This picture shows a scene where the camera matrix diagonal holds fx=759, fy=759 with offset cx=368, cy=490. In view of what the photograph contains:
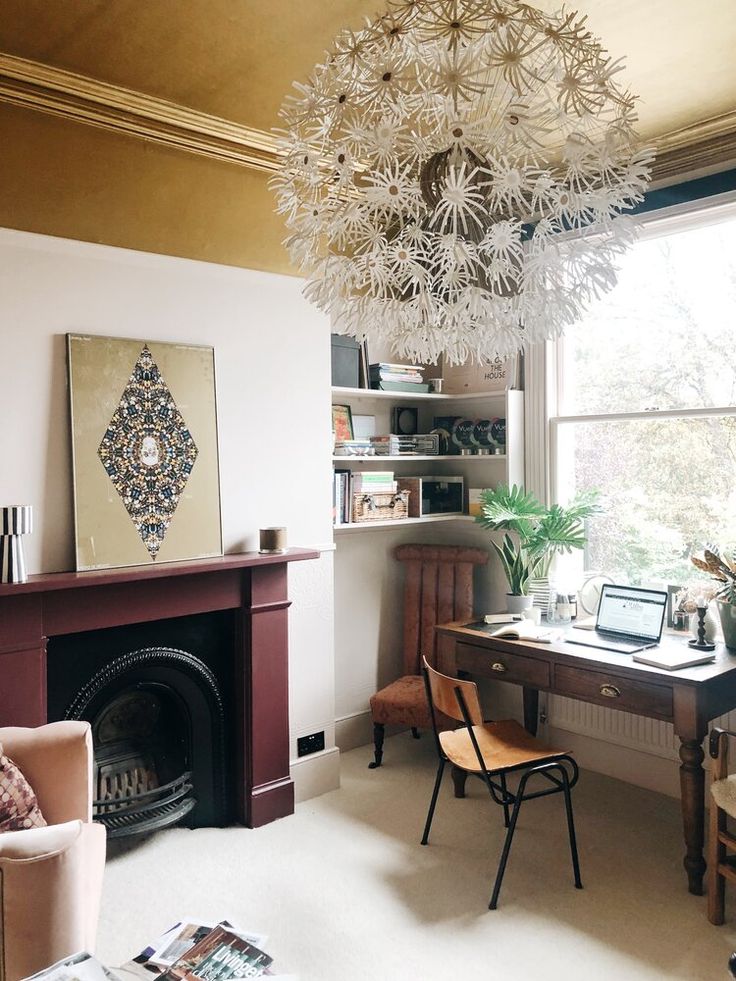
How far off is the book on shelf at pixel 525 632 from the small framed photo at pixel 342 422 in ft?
4.08

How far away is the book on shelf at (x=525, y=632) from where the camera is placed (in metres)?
3.23

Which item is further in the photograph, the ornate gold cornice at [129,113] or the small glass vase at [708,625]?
the small glass vase at [708,625]

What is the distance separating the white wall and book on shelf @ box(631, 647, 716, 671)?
1427mm

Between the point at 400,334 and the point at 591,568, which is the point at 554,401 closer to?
the point at 591,568

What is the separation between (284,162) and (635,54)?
4.86 ft

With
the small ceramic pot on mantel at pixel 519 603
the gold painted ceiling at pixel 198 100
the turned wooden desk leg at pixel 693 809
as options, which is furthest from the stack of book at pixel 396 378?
the turned wooden desk leg at pixel 693 809

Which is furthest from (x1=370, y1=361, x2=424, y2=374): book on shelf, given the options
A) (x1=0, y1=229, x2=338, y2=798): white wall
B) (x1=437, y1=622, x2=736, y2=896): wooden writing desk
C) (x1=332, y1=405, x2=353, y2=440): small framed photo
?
(x1=437, y1=622, x2=736, y2=896): wooden writing desk

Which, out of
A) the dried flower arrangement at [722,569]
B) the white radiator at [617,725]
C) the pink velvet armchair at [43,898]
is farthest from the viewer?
the white radiator at [617,725]

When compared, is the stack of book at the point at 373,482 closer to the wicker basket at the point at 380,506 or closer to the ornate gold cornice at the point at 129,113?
the wicker basket at the point at 380,506

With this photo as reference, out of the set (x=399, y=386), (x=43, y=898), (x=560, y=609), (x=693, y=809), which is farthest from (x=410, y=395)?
(x=43, y=898)

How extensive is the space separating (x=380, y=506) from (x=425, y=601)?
600 millimetres

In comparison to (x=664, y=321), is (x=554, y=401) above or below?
below

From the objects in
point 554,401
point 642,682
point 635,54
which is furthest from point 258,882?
point 635,54

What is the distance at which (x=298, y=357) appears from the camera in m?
3.44
